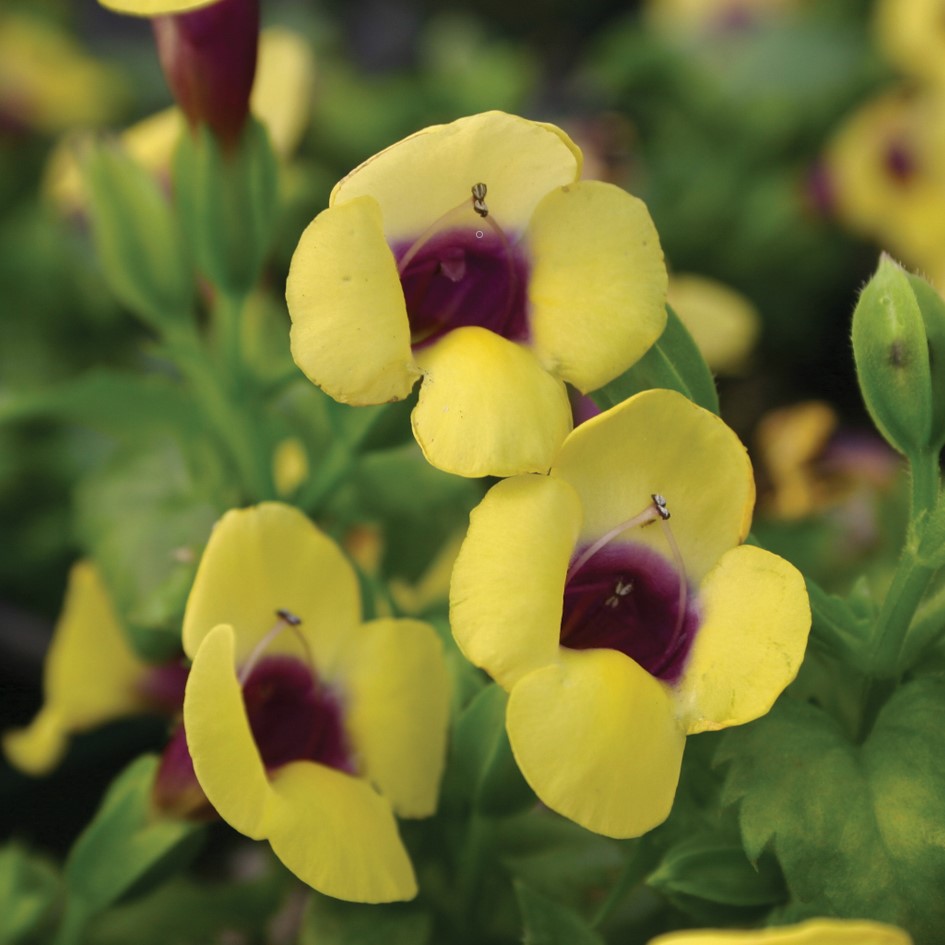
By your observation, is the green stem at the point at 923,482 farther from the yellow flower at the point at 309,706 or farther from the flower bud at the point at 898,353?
the yellow flower at the point at 309,706

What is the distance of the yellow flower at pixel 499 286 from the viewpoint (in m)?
0.40

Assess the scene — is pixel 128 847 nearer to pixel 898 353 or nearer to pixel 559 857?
pixel 559 857

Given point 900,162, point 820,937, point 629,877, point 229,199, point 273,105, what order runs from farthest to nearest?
point 900,162
point 273,105
point 229,199
point 629,877
point 820,937

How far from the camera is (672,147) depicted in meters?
1.38

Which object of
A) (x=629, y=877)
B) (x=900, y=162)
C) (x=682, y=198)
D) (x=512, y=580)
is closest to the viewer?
(x=512, y=580)

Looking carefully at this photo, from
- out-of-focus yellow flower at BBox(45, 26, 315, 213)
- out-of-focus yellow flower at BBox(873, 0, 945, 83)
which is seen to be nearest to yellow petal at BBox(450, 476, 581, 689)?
out-of-focus yellow flower at BBox(45, 26, 315, 213)

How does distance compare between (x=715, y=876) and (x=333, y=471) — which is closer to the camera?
(x=715, y=876)

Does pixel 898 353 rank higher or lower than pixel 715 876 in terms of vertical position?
higher

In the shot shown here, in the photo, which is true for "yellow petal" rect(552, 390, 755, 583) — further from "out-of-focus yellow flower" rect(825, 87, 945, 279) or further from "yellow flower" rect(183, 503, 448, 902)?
"out-of-focus yellow flower" rect(825, 87, 945, 279)

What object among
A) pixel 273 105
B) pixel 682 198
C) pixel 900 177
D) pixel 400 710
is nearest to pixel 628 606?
pixel 400 710

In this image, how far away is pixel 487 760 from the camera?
19.1 inches

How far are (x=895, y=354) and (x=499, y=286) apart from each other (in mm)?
141

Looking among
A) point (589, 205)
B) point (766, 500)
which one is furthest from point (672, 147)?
point (589, 205)

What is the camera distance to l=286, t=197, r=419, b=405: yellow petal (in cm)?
40
